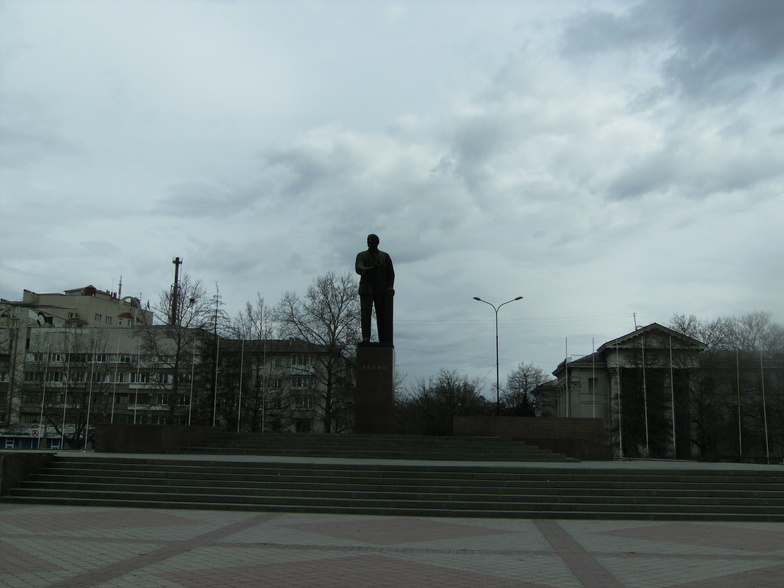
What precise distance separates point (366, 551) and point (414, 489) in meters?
4.69

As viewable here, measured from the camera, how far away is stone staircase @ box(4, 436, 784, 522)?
1255 cm

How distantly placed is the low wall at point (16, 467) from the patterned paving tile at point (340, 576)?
8.05 m

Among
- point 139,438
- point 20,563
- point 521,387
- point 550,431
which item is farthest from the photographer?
point 521,387

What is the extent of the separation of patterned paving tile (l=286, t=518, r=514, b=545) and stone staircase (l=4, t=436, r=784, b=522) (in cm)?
109

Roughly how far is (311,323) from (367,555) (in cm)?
3177

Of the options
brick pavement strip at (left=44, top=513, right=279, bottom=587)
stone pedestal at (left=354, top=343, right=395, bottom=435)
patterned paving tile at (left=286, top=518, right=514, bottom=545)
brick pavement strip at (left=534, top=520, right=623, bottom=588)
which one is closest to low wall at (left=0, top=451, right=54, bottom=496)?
brick pavement strip at (left=44, top=513, right=279, bottom=587)

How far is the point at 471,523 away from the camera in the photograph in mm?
11625

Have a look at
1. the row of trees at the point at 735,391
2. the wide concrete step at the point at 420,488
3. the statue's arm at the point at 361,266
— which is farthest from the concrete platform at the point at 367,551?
the row of trees at the point at 735,391

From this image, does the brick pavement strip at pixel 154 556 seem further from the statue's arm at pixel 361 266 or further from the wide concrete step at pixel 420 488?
the statue's arm at pixel 361 266

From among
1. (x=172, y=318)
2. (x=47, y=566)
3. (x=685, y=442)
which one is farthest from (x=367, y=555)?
(x=685, y=442)

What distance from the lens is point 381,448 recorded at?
18266 mm

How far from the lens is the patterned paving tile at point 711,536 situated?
944cm

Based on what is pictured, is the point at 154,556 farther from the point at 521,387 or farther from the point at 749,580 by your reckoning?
the point at 521,387

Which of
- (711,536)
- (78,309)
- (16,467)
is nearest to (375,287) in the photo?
(16,467)
